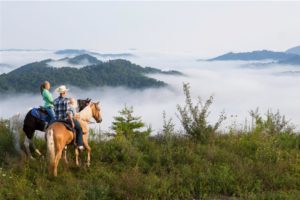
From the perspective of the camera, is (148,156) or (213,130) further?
(213,130)

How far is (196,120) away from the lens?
43.6 ft

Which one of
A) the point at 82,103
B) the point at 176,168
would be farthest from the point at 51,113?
the point at 176,168

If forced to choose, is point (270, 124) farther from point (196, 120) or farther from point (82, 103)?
point (82, 103)

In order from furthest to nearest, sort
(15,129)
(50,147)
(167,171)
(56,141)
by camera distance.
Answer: (15,129) → (167,171) → (56,141) → (50,147)

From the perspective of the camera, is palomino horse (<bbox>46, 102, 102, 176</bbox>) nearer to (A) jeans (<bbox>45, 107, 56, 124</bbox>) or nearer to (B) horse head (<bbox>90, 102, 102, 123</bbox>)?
(A) jeans (<bbox>45, 107, 56, 124</bbox>)

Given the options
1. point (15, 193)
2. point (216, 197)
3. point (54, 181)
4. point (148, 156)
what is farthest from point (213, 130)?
point (15, 193)

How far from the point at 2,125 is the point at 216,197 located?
7639mm

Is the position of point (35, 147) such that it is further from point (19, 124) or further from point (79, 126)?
point (79, 126)

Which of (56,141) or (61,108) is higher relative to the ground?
(61,108)

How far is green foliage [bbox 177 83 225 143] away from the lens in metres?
13.2

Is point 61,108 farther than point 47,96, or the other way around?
point 47,96

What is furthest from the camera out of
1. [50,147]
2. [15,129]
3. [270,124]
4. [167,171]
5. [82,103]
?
[270,124]

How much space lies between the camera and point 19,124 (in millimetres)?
12148

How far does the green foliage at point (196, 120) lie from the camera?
13.2m
